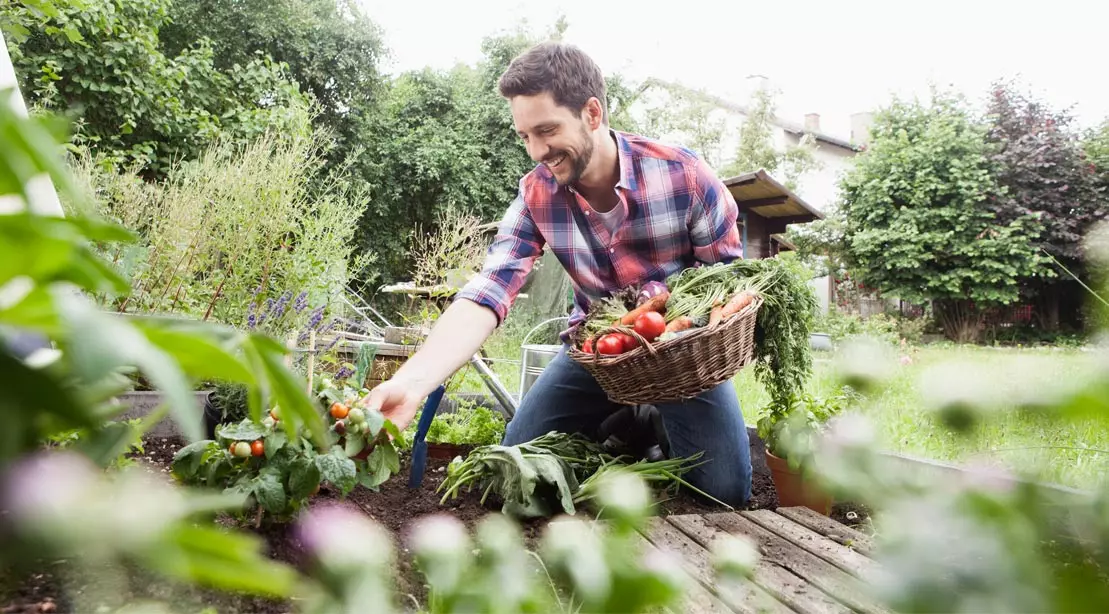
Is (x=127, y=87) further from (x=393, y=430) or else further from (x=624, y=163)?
(x=393, y=430)

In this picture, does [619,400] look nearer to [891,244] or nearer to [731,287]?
[731,287]

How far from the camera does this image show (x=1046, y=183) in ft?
52.7

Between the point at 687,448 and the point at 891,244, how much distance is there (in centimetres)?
1501

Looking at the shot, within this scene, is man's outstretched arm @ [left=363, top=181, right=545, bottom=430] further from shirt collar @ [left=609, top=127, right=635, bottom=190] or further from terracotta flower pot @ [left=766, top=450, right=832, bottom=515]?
terracotta flower pot @ [left=766, top=450, right=832, bottom=515]

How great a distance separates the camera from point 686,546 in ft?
5.74

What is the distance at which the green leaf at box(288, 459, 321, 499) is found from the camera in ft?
5.33

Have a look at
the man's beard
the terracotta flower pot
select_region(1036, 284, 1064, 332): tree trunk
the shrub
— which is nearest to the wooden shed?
select_region(1036, 284, 1064, 332): tree trunk

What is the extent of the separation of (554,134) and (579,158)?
0.14 metres

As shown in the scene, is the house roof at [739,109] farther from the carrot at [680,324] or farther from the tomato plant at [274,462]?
the tomato plant at [274,462]

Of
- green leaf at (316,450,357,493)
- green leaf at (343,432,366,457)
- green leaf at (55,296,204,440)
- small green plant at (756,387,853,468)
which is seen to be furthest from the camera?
small green plant at (756,387,853,468)

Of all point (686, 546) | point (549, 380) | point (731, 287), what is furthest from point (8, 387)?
point (549, 380)

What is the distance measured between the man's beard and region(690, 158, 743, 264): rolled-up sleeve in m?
0.42

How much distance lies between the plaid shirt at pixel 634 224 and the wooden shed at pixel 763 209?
7374 millimetres

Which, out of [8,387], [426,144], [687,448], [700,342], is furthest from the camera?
[426,144]
